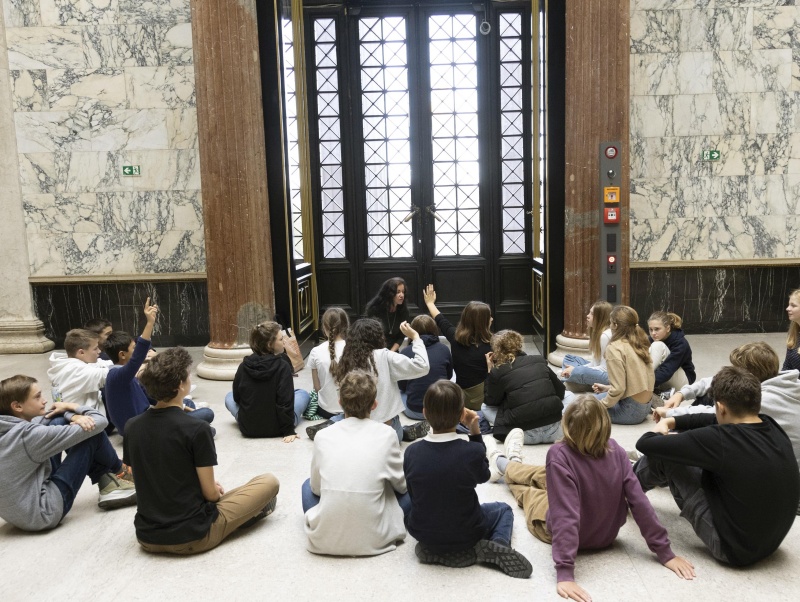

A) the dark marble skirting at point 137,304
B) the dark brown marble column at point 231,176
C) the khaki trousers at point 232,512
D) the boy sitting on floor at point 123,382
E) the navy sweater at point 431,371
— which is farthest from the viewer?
the dark marble skirting at point 137,304

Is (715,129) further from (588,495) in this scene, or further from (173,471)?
(173,471)

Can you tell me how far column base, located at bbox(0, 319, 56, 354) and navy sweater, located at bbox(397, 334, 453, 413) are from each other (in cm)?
544

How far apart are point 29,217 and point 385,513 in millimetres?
7197

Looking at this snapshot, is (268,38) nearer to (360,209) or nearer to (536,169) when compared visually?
(360,209)

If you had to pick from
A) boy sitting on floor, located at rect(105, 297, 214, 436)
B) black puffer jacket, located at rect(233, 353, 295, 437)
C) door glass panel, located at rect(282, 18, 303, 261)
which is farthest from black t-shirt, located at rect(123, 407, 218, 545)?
door glass panel, located at rect(282, 18, 303, 261)

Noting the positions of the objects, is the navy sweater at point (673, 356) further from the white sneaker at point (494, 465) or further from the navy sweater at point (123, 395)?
the navy sweater at point (123, 395)

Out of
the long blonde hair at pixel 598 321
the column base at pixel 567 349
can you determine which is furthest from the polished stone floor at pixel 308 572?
the column base at pixel 567 349

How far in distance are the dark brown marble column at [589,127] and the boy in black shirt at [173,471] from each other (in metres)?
4.33

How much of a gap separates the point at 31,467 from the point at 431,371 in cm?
276

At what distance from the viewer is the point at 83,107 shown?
889 centimetres

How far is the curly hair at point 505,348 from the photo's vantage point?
5.14 metres

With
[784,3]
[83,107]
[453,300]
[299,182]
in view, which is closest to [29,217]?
[83,107]

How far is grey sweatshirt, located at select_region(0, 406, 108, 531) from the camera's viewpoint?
3.78 meters

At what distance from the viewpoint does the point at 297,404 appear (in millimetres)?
5934
